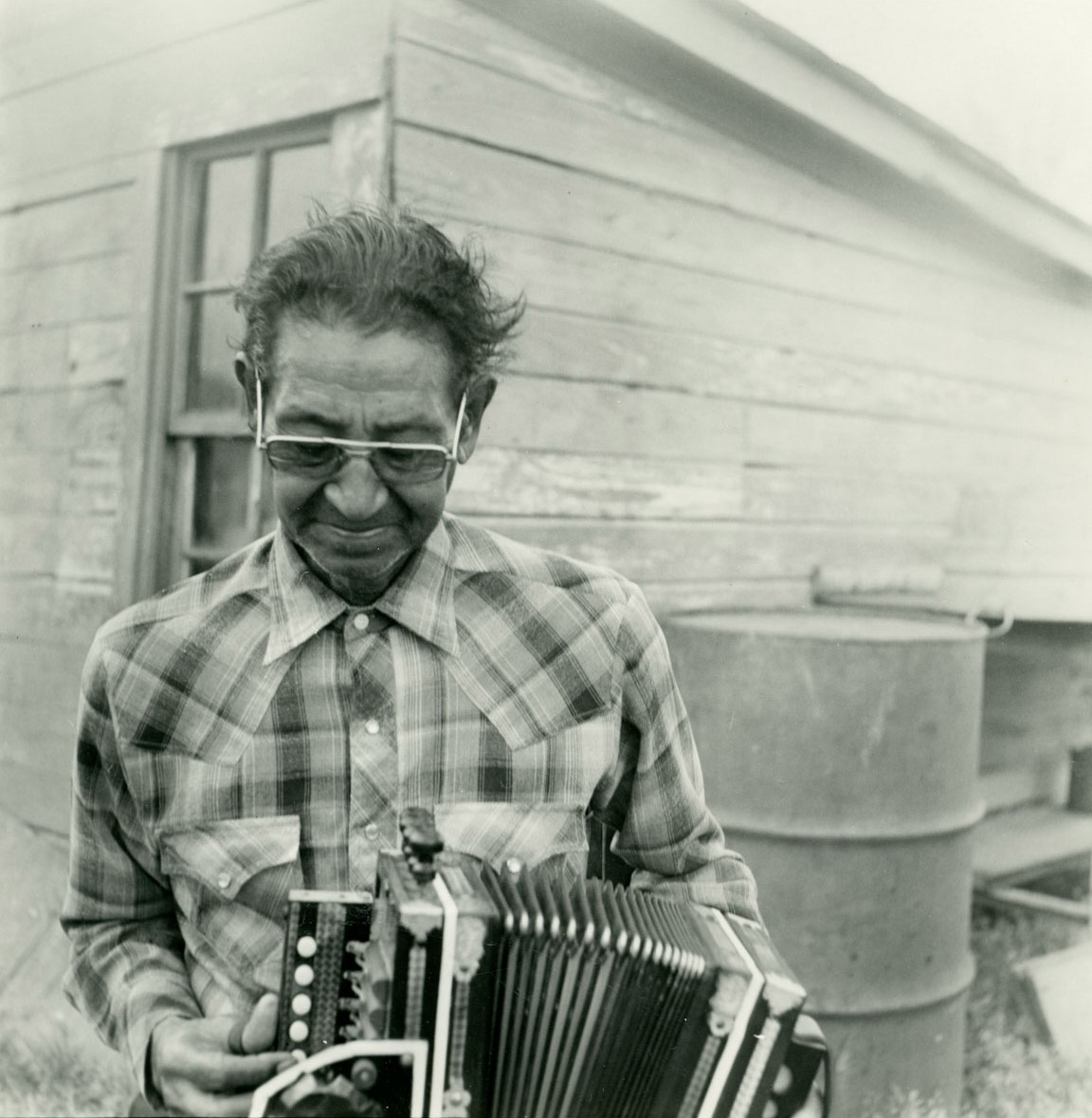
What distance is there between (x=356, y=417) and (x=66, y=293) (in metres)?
2.53

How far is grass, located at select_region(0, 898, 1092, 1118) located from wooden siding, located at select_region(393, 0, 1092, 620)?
4.50 ft

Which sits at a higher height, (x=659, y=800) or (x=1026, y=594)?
(x=1026, y=594)

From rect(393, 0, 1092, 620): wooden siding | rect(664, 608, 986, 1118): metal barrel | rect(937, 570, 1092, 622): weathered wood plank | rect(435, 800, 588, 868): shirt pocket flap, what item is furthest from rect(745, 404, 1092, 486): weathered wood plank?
rect(435, 800, 588, 868): shirt pocket flap

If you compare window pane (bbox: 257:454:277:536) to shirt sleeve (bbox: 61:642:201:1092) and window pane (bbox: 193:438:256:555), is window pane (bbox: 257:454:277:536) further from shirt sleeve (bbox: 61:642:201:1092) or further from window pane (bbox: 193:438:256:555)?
shirt sleeve (bbox: 61:642:201:1092)

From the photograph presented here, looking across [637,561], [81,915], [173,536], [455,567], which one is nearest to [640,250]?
[637,561]

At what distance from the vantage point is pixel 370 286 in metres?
1.67

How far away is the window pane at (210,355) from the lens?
11.6 ft

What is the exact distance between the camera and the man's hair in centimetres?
167

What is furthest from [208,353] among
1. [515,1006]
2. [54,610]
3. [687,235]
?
[515,1006]

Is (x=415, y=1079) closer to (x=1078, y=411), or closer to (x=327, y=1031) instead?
(x=327, y=1031)

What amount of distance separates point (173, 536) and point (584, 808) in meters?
2.10

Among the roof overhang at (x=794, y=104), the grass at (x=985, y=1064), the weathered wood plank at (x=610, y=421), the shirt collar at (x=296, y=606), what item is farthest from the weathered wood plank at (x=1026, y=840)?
the shirt collar at (x=296, y=606)

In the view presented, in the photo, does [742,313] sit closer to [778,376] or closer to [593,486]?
[778,376]

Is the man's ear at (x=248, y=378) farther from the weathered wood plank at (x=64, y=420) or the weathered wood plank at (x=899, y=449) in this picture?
the weathered wood plank at (x=899, y=449)
